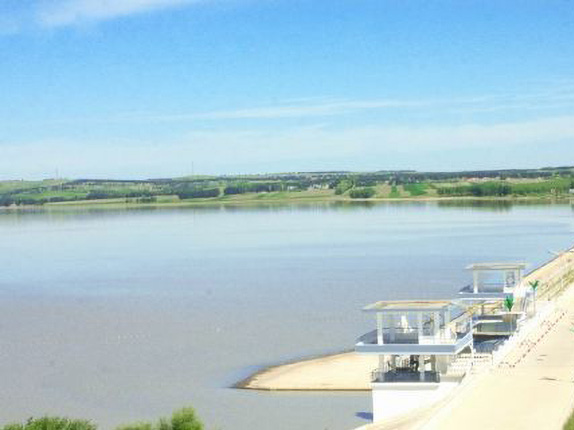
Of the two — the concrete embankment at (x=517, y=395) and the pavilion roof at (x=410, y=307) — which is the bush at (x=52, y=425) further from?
the pavilion roof at (x=410, y=307)

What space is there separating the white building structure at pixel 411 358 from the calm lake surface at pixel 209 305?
2.03m

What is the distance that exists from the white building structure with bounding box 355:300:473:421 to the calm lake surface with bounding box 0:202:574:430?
6.66 ft

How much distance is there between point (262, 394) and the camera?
31828 millimetres

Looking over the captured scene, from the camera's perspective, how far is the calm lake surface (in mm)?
31375

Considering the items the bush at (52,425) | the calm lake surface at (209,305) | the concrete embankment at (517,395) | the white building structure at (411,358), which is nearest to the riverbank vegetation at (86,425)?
the bush at (52,425)

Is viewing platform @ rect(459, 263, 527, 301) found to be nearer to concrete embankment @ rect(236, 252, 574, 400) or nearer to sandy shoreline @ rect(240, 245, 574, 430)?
sandy shoreline @ rect(240, 245, 574, 430)

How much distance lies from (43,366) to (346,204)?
159 meters

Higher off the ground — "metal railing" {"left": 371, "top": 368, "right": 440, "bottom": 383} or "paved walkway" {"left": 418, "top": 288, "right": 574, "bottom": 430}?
"metal railing" {"left": 371, "top": 368, "right": 440, "bottom": 383}

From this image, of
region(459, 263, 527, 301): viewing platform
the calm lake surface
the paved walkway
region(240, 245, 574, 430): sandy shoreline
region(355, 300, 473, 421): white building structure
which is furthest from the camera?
region(459, 263, 527, 301): viewing platform

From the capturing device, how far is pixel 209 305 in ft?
173

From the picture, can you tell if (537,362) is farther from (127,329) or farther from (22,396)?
(127,329)

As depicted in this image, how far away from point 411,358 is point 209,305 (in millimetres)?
26675

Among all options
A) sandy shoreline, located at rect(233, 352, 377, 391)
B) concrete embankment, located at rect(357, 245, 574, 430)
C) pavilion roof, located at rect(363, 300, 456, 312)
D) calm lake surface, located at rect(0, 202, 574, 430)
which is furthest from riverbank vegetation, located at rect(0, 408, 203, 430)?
sandy shoreline, located at rect(233, 352, 377, 391)

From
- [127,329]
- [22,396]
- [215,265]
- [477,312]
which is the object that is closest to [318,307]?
[127,329]
